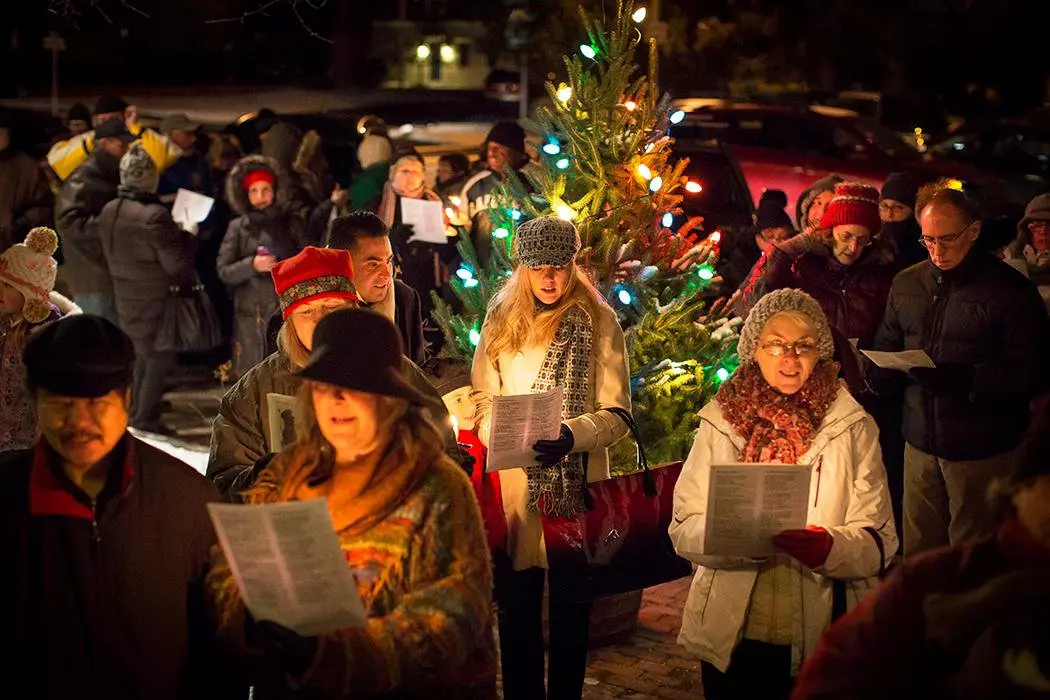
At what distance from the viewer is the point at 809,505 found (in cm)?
501

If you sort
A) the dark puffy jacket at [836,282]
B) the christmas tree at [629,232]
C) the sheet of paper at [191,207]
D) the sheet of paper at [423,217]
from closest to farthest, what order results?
the christmas tree at [629,232], the dark puffy jacket at [836,282], the sheet of paper at [423,217], the sheet of paper at [191,207]

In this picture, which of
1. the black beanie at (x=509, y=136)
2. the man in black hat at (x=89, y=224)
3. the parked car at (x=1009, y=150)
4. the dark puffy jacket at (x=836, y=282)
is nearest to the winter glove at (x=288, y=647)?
the dark puffy jacket at (x=836, y=282)

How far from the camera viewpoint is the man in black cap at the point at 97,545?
362 centimetres

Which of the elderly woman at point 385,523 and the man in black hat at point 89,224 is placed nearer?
the elderly woman at point 385,523

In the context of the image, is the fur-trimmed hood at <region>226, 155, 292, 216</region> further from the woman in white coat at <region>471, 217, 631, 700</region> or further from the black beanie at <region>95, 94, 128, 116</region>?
the woman in white coat at <region>471, 217, 631, 700</region>

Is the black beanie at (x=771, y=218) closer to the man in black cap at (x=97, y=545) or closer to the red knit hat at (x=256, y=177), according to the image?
the red knit hat at (x=256, y=177)

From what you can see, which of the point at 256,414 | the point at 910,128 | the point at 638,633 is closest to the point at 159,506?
the point at 256,414

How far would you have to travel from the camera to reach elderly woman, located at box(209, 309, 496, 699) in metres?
3.67

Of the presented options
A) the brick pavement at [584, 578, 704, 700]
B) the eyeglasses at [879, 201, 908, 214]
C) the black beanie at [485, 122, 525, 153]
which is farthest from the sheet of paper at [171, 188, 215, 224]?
the brick pavement at [584, 578, 704, 700]

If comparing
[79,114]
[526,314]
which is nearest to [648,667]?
[526,314]

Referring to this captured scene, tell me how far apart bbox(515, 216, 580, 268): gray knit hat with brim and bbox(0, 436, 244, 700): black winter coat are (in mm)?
2459

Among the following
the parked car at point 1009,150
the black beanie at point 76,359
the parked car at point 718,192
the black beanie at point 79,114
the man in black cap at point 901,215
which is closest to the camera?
the black beanie at point 76,359

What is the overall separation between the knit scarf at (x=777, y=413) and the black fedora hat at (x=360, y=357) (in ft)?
5.21

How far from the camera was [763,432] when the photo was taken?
5.09m
